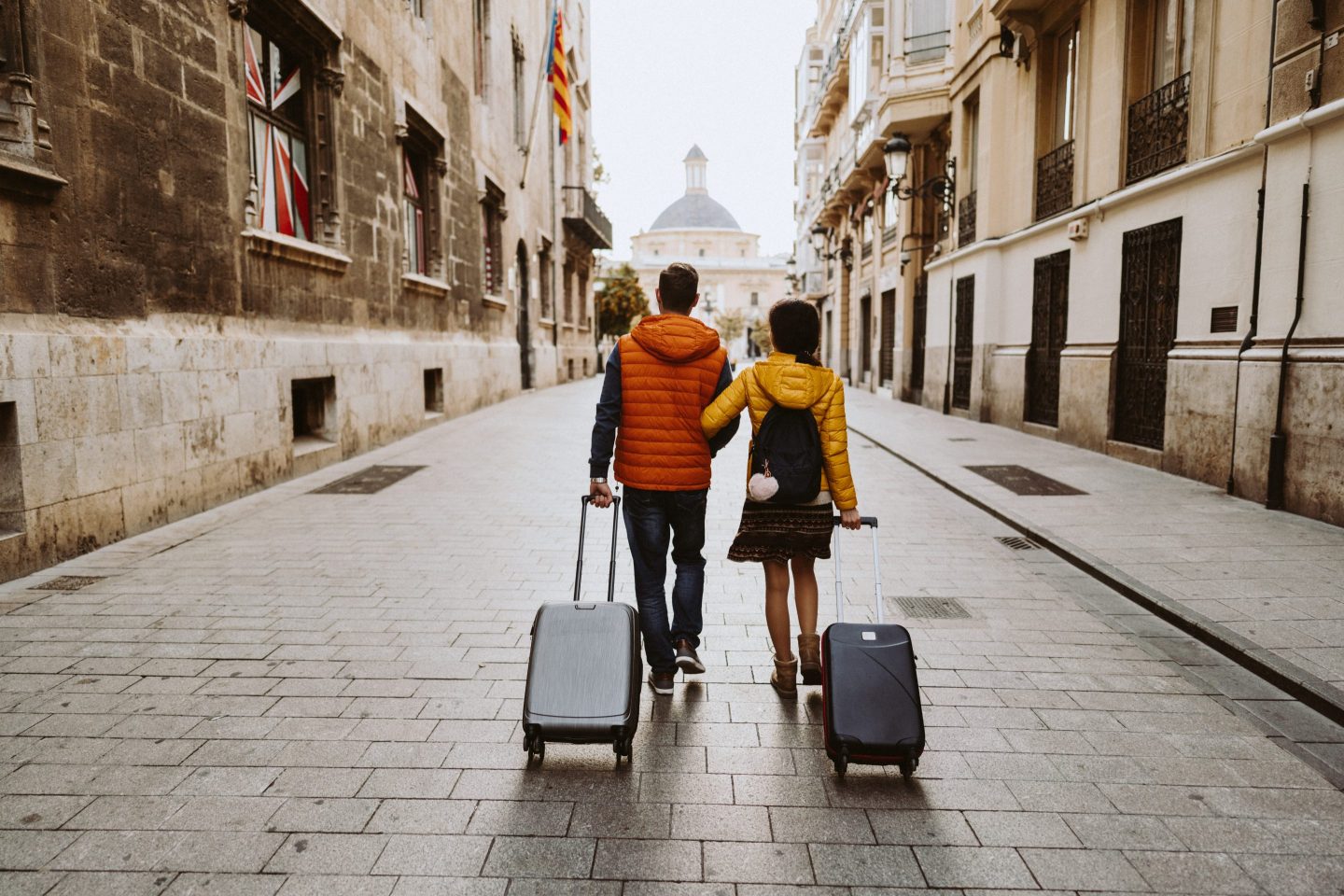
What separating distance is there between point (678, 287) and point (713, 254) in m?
110

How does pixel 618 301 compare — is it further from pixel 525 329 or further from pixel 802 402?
pixel 802 402

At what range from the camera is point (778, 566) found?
393 centimetres

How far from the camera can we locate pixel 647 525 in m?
3.91

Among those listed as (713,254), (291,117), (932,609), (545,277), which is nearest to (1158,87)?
(932,609)

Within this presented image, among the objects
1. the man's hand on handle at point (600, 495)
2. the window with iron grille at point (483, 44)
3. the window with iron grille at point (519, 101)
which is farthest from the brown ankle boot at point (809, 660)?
the window with iron grille at point (519, 101)

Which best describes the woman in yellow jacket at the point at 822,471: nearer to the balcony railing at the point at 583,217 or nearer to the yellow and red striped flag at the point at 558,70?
the yellow and red striped flag at the point at 558,70

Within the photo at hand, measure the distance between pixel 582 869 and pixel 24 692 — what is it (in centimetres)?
290

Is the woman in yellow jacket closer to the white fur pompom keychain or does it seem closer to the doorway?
the white fur pompom keychain

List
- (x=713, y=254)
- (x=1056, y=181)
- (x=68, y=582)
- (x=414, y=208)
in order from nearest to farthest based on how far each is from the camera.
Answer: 1. (x=68, y=582)
2. (x=1056, y=181)
3. (x=414, y=208)
4. (x=713, y=254)

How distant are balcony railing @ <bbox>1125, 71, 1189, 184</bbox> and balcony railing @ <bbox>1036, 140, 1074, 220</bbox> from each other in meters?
1.89

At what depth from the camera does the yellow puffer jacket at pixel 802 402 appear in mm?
3713

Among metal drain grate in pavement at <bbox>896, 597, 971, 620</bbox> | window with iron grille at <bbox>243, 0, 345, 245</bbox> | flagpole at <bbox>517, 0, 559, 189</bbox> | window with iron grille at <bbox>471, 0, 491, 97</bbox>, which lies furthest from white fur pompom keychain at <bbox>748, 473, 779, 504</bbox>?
flagpole at <bbox>517, 0, 559, 189</bbox>

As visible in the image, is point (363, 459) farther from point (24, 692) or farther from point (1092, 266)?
point (1092, 266)

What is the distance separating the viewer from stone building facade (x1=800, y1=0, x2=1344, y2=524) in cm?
775
